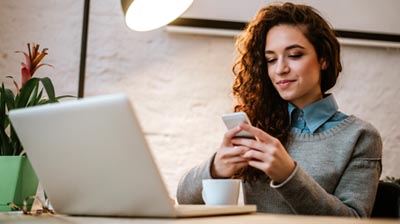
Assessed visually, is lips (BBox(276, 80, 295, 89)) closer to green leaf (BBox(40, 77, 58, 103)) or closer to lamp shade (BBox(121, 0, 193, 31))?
lamp shade (BBox(121, 0, 193, 31))

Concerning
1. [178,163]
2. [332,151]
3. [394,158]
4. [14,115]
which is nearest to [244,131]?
[332,151]

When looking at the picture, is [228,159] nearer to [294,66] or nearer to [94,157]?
[294,66]

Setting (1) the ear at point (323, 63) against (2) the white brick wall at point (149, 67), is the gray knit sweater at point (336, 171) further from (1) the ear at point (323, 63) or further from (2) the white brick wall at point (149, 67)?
(2) the white brick wall at point (149, 67)

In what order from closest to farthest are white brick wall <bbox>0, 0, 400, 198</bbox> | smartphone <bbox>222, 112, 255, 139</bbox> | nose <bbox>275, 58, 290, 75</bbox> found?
smartphone <bbox>222, 112, 255, 139</bbox>, nose <bbox>275, 58, 290, 75</bbox>, white brick wall <bbox>0, 0, 400, 198</bbox>

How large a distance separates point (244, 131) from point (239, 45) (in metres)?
0.71

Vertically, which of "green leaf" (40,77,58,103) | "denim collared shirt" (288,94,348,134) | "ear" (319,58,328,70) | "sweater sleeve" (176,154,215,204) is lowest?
"sweater sleeve" (176,154,215,204)

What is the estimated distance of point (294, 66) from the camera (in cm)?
160

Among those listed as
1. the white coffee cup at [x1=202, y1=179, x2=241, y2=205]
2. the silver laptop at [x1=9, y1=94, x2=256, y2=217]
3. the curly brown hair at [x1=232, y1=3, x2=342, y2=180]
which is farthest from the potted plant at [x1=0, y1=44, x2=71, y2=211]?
the curly brown hair at [x1=232, y1=3, x2=342, y2=180]

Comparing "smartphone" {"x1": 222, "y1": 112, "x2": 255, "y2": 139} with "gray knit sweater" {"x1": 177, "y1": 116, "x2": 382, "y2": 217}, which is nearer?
"smartphone" {"x1": 222, "y1": 112, "x2": 255, "y2": 139}

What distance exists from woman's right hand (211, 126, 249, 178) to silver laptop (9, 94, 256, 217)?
33cm

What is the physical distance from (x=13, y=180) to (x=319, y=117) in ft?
2.85

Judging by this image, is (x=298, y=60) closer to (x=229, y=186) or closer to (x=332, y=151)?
(x=332, y=151)

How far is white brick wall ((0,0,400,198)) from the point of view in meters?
2.27

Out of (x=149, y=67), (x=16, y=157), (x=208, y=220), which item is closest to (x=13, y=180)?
(x=16, y=157)
